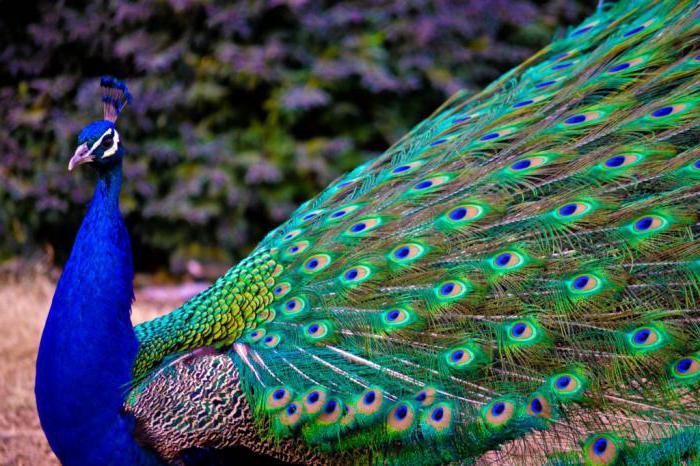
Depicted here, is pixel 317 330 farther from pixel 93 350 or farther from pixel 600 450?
pixel 600 450

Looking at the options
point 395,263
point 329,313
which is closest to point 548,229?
point 395,263

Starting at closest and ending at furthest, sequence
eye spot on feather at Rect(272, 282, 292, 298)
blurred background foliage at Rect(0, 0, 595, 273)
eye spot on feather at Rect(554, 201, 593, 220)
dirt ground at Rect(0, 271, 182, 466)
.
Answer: eye spot on feather at Rect(554, 201, 593, 220)
eye spot on feather at Rect(272, 282, 292, 298)
dirt ground at Rect(0, 271, 182, 466)
blurred background foliage at Rect(0, 0, 595, 273)

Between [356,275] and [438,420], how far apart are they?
50 cm

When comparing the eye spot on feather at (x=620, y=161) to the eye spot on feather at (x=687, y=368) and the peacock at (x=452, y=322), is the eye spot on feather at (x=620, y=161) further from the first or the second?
the eye spot on feather at (x=687, y=368)

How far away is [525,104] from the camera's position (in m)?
2.72

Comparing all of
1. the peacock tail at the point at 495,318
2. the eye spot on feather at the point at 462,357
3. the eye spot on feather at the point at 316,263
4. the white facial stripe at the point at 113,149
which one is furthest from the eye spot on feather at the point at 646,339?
the white facial stripe at the point at 113,149

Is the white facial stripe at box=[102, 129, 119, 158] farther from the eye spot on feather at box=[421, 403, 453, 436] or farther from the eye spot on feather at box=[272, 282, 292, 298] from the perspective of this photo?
the eye spot on feather at box=[421, 403, 453, 436]

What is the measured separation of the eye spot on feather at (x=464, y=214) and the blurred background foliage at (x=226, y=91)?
2.71 m

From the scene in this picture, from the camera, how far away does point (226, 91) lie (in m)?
5.21

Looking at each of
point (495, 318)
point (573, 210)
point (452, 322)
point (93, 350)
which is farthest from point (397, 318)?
point (93, 350)

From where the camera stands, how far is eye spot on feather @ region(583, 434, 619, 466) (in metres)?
2.08

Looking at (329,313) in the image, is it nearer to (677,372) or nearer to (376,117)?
(677,372)

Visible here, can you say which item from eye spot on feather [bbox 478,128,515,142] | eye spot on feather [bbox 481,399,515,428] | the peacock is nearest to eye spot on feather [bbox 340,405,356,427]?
the peacock

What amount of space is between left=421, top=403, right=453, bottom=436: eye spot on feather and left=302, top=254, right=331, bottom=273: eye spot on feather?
573 mm
